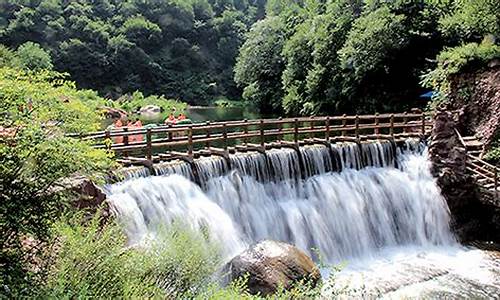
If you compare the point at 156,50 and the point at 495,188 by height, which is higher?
the point at 156,50

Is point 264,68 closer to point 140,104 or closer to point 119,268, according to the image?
point 140,104

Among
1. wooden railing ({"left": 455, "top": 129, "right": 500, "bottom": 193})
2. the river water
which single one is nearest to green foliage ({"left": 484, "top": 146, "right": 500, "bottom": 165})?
wooden railing ({"left": 455, "top": 129, "right": 500, "bottom": 193})

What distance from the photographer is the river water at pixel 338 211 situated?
1263 cm

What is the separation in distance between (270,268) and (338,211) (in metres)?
6.63

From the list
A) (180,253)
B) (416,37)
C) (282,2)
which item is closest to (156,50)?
(282,2)

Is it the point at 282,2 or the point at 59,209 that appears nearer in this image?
the point at 59,209

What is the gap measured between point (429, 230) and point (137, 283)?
43.4ft

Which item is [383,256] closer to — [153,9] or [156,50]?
[156,50]

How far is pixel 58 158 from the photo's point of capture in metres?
6.31

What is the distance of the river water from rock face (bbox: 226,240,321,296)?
1368 mm

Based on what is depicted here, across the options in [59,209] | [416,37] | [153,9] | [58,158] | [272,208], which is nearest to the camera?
[58,158]

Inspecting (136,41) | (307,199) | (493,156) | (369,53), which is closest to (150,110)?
(136,41)

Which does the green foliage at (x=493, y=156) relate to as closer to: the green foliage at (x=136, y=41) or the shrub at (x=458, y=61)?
the shrub at (x=458, y=61)

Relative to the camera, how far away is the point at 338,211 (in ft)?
53.0
